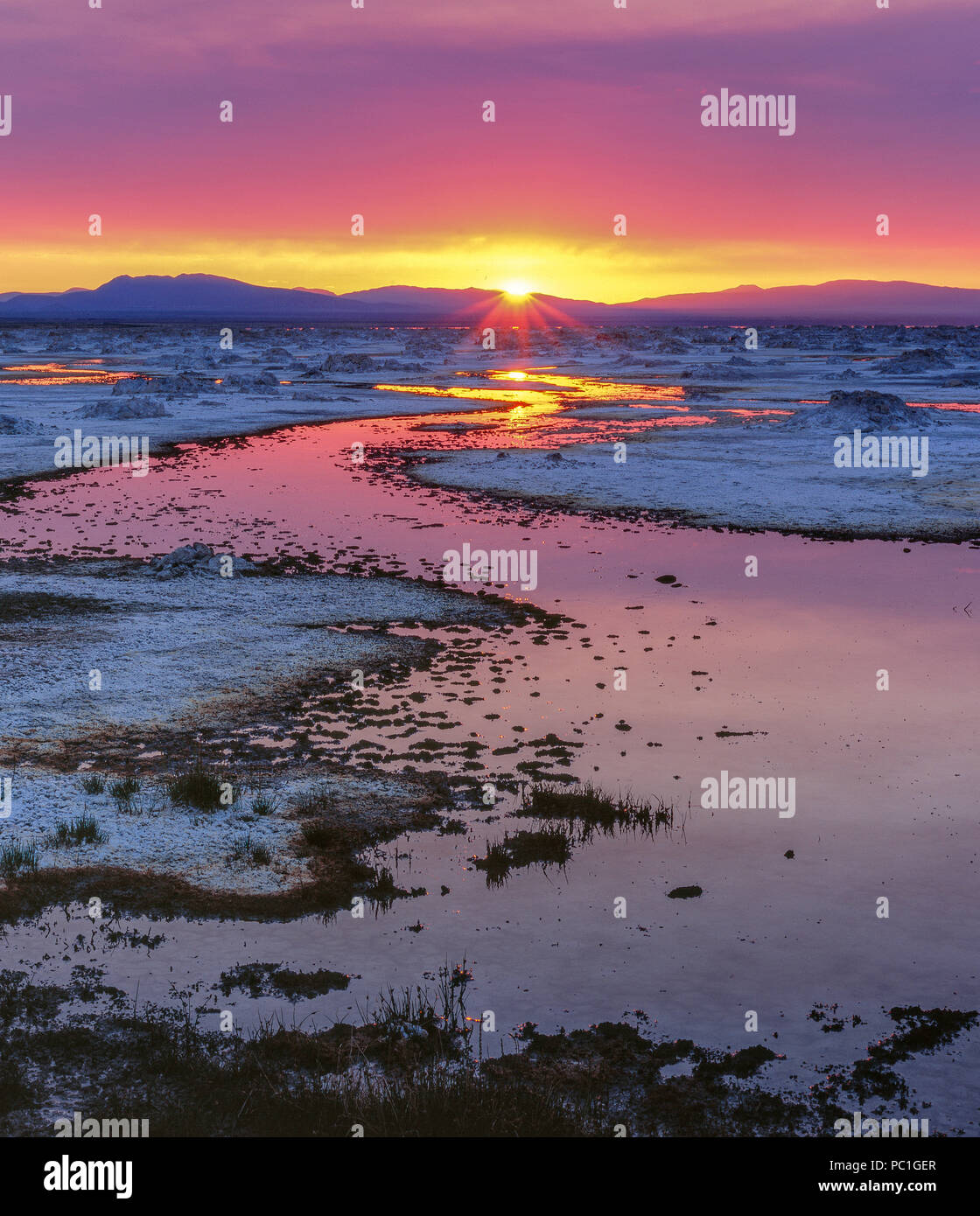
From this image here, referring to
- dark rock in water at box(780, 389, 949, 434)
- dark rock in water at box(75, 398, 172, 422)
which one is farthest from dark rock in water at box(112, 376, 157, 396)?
dark rock in water at box(780, 389, 949, 434)

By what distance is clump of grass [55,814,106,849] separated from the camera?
12025mm

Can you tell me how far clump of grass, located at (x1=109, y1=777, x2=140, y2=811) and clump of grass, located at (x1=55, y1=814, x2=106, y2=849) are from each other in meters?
0.59

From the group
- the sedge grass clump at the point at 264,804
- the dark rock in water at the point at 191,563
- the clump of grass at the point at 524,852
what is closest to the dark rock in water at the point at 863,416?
the dark rock in water at the point at 191,563

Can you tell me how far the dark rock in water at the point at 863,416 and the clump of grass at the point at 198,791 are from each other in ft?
138

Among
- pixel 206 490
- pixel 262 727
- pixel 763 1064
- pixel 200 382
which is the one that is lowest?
pixel 763 1064

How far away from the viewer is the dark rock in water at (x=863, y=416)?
49.8 metres

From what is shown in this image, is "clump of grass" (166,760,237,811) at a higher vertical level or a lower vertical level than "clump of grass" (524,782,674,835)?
higher

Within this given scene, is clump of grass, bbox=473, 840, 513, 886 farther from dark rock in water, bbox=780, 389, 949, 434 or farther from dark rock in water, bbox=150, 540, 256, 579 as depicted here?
dark rock in water, bbox=780, 389, 949, 434

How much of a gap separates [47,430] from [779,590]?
37979 millimetres

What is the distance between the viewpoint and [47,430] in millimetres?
49594

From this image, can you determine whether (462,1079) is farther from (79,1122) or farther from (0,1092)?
(0,1092)

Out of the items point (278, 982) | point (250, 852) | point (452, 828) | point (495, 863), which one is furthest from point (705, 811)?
point (278, 982)
